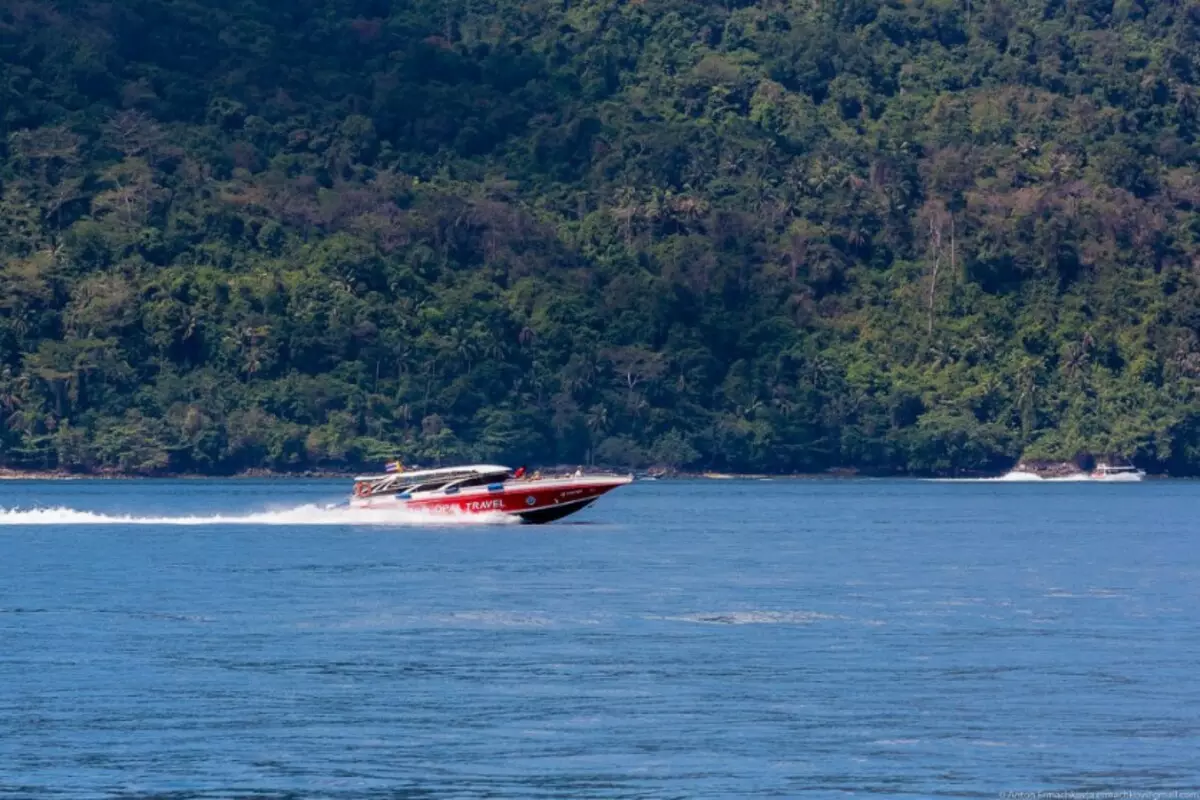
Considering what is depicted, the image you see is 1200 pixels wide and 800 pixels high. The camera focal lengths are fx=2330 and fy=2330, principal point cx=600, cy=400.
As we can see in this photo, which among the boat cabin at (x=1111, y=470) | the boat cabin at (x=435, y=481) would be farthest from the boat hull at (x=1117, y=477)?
the boat cabin at (x=435, y=481)

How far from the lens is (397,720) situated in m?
36.1

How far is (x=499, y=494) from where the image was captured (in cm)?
8906

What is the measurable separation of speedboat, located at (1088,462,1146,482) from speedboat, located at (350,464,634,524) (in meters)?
111

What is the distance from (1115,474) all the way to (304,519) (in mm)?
109154

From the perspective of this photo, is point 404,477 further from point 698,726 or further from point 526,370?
point 526,370

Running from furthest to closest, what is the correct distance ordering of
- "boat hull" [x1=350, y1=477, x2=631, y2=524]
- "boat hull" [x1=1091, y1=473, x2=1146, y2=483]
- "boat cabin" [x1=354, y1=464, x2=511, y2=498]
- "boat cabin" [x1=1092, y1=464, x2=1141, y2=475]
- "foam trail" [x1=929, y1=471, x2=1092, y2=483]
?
"boat cabin" [x1=1092, y1=464, x2=1141, y2=475]
"foam trail" [x1=929, y1=471, x2=1092, y2=483]
"boat hull" [x1=1091, y1=473, x2=1146, y2=483]
"boat cabin" [x1=354, y1=464, x2=511, y2=498]
"boat hull" [x1=350, y1=477, x2=631, y2=524]

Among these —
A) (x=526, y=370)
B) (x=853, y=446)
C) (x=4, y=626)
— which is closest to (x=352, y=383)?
(x=526, y=370)

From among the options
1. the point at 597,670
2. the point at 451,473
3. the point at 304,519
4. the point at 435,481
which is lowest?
the point at 304,519

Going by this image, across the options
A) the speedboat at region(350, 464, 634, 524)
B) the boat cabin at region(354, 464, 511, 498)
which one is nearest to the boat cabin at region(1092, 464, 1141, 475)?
the boat cabin at region(354, 464, 511, 498)

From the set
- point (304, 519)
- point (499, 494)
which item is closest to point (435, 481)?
point (499, 494)

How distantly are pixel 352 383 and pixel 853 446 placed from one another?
4257 cm

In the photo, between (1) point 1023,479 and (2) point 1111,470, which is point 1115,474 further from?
(1) point 1023,479

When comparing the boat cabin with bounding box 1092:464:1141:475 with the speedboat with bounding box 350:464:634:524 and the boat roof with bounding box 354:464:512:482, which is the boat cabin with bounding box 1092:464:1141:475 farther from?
the boat roof with bounding box 354:464:512:482

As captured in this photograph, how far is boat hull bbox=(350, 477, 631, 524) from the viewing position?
290ft
